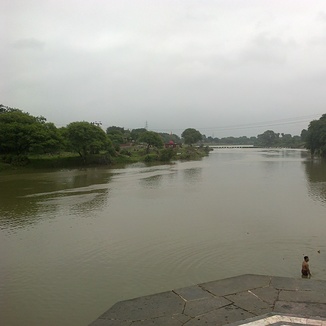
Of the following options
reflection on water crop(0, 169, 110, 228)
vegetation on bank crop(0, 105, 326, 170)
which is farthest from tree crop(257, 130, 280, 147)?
reflection on water crop(0, 169, 110, 228)

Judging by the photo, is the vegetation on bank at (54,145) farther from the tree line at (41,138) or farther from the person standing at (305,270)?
the person standing at (305,270)

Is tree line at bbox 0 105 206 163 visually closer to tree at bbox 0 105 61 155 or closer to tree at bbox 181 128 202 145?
tree at bbox 0 105 61 155

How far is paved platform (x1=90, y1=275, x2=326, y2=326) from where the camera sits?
21.2ft

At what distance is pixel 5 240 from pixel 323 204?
16548mm

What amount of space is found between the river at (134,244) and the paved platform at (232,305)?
3.14ft

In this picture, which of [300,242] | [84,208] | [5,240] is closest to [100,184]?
[84,208]

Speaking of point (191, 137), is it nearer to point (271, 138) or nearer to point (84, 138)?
point (84, 138)


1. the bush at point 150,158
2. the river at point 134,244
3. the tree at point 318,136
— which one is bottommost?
the river at point 134,244

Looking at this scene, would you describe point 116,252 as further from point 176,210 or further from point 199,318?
point 176,210

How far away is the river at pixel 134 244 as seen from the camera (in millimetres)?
8586

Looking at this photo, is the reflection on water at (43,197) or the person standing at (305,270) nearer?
the person standing at (305,270)

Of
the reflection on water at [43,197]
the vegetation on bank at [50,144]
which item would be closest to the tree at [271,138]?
the vegetation on bank at [50,144]

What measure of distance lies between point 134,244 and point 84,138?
3631cm

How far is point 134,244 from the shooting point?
1237 cm
